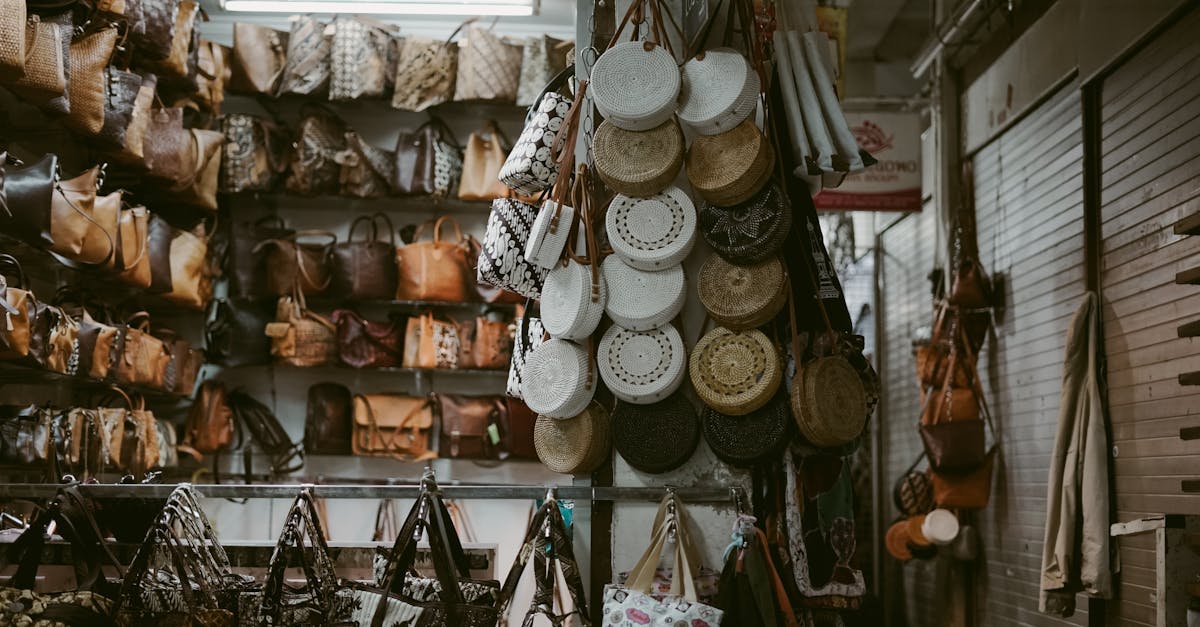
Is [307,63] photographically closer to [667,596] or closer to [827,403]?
[827,403]

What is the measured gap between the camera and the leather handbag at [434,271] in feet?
22.8

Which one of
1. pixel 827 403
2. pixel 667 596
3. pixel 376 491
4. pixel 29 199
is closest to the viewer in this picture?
pixel 667 596

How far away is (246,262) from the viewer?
7031 mm

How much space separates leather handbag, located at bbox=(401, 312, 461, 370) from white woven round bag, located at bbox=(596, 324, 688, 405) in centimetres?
393

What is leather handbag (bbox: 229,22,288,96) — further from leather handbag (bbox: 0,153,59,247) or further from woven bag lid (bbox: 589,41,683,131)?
woven bag lid (bbox: 589,41,683,131)

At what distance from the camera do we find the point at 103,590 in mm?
2895

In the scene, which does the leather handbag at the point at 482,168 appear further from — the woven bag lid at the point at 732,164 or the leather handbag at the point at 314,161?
the woven bag lid at the point at 732,164

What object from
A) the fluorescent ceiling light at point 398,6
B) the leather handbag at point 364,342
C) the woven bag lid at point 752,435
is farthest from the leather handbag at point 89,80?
the woven bag lid at point 752,435

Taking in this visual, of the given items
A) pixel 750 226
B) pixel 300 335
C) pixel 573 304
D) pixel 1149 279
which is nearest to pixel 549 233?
pixel 573 304

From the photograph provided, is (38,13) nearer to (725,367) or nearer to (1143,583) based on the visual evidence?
(725,367)

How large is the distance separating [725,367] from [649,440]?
282 mm

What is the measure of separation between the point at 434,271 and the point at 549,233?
3928 mm

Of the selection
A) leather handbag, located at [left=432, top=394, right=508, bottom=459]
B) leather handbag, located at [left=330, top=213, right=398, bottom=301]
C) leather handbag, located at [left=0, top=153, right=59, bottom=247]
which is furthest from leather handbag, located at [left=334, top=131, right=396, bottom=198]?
leather handbag, located at [left=0, top=153, right=59, bottom=247]

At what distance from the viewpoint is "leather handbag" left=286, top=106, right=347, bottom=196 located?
696 centimetres
